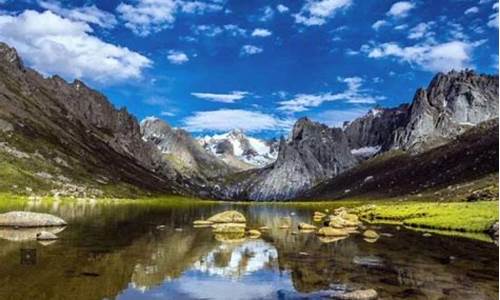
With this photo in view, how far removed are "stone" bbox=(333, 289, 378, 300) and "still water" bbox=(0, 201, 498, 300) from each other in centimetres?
116

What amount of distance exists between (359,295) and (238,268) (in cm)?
1663

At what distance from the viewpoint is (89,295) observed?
111 feet

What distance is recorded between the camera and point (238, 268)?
48.7 metres

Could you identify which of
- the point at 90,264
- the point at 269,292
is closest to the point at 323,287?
the point at 269,292

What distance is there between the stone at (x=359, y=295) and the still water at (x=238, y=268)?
3.81 ft

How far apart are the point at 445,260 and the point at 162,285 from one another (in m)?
30.4

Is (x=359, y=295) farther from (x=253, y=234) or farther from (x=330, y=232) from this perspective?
(x=253, y=234)

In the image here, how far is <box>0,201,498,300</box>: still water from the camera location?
36625mm

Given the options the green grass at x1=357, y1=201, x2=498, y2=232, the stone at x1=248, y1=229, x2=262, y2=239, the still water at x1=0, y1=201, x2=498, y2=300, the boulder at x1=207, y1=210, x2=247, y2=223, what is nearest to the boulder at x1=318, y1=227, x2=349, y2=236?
the still water at x1=0, y1=201, x2=498, y2=300

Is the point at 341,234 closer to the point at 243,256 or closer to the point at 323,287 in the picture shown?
the point at 243,256

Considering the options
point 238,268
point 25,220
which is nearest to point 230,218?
point 25,220

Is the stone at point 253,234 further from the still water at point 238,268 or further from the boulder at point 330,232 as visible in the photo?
the boulder at point 330,232

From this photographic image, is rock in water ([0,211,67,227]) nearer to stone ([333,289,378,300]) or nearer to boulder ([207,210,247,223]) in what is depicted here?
boulder ([207,210,247,223])

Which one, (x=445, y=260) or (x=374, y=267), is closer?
(x=374, y=267)
